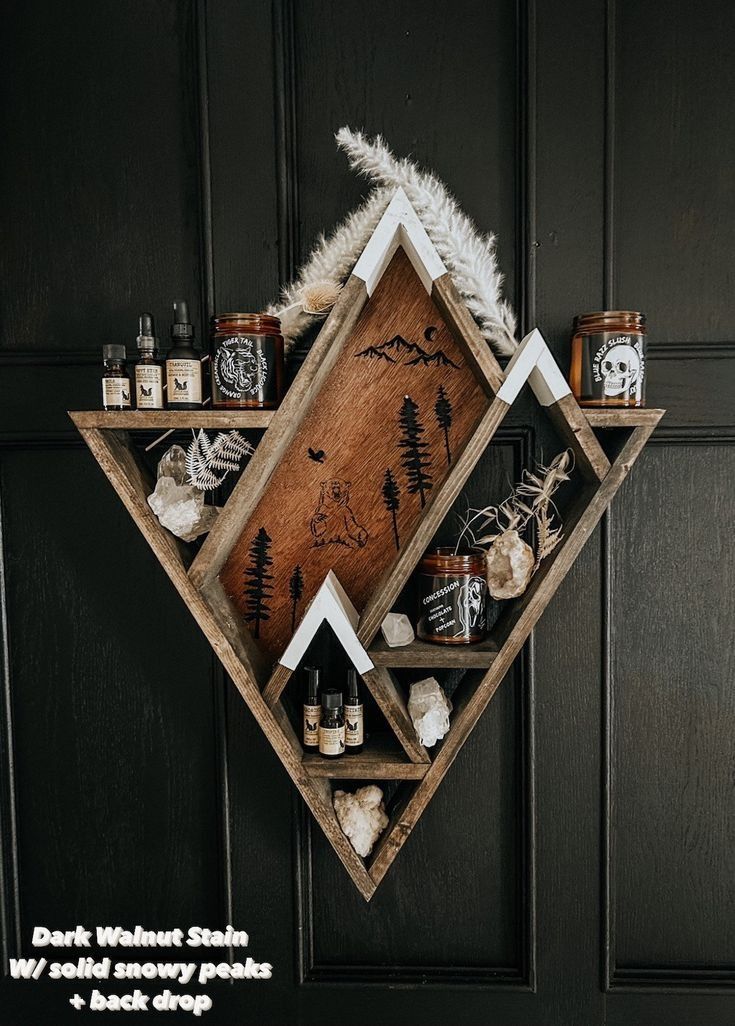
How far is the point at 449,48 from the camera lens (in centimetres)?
107

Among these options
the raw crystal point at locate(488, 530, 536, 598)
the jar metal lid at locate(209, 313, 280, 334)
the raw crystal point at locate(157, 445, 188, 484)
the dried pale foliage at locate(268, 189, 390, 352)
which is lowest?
the raw crystal point at locate(488, 530, 536, 598)

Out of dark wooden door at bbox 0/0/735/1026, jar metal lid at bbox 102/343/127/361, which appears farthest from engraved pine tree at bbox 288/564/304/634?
jar metal lid at bbox 102/343/127/361

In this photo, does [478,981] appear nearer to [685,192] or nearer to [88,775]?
[88,775]

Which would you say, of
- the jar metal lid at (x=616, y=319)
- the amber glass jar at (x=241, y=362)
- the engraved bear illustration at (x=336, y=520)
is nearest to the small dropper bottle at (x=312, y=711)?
the engraved bear illustration at (x=336, y=520)

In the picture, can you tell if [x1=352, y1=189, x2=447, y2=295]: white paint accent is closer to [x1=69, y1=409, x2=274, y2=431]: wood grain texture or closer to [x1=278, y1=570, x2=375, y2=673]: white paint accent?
[x1=69, y1=409, x2=274, y2=431]: wood grain texture

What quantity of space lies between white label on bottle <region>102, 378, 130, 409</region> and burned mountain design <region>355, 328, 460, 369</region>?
14.7 inches

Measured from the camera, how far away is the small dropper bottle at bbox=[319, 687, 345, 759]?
3.29 feet

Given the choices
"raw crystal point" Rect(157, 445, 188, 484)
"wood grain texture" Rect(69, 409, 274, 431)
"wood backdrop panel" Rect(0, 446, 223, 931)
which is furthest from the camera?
"wood backdrop panel" Rect(0, 446, 223, 931)

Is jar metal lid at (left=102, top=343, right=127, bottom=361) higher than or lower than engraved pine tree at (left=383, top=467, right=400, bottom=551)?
higher

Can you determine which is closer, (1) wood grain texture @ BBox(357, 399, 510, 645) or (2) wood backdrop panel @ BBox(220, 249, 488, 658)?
(1) wood grain texture @ BBox(357, 399, 510, 645)

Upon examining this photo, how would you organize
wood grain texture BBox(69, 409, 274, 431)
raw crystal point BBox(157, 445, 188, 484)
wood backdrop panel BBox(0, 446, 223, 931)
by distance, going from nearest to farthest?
wood grain texture BBox(69, 409, 274, 431) < raw crystal point BBox(157, 445, 188, 484) < wood backdrop panel BBox(0, 446, 223, 931)

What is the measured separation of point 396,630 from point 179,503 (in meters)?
0.39

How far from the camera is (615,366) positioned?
0.96 meters

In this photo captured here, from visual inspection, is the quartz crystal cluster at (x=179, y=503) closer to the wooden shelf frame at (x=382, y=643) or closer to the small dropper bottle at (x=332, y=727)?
the wooden shelf frame at (x=382, y=643)
